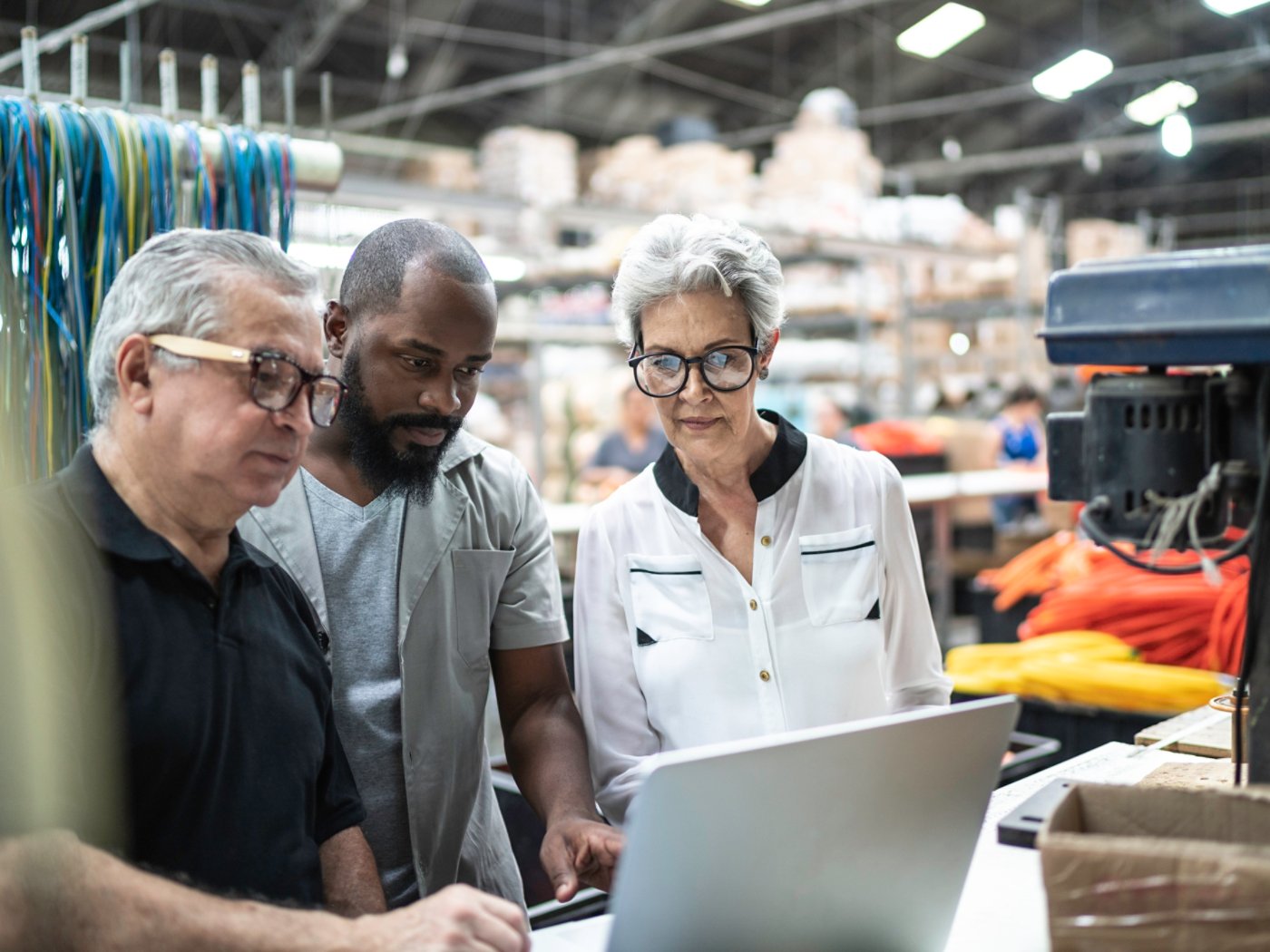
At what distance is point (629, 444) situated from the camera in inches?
→ 260

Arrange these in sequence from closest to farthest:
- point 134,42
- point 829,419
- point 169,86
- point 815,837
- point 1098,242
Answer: point 815,837, point 169,86, point 829,419, point 134,42, point 1098,242

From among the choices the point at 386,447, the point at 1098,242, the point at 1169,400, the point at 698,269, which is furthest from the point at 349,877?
the point at 1098,242

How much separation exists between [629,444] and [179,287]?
17.2 feet

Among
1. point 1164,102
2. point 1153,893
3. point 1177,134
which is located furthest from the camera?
→ point 1164,102

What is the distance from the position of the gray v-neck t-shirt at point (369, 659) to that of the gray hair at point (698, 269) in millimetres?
509

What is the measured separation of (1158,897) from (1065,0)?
51.4 ft

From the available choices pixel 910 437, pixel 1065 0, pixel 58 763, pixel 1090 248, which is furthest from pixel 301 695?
pixel 1065 0

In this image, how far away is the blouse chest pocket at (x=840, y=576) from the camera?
1971mm

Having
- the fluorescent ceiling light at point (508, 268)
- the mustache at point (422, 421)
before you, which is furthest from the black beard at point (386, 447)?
the fluorescent ceiling light at point (508, 268)

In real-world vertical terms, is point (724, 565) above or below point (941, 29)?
below

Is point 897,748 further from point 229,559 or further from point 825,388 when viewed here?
point 825,388

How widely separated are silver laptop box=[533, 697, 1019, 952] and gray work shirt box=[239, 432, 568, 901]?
30.5 inches

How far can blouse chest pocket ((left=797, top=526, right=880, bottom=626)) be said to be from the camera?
6.47 ft

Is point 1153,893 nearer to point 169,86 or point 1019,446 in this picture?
point 169,86
